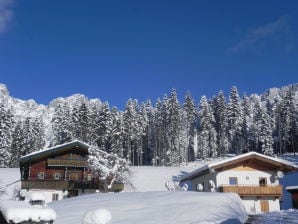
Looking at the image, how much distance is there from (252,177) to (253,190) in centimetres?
247

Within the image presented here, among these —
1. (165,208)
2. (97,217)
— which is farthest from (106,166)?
(97,217)

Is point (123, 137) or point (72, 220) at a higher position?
point (123, 137)

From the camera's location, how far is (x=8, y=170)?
249 feet

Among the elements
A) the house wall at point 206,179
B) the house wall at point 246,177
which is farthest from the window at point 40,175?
the house wall at point 246,177

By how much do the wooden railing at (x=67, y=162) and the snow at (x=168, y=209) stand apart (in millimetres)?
25651

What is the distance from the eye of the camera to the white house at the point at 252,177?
41541mm

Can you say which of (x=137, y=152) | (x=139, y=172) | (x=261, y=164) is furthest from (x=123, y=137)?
(x=261, y=164)

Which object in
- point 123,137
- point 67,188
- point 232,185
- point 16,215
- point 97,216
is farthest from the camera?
point 123,137

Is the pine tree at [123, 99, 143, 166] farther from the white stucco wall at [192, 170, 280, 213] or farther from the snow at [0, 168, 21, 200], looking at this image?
the white stucco wall at [192, 170, 280, 213]

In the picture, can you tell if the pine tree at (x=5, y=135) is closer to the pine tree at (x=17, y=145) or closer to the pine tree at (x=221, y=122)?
the pine tree at (x=17, y=145)

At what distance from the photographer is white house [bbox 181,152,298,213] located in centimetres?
4154

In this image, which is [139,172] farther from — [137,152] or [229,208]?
[229,208]

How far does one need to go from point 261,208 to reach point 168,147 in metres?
62.8

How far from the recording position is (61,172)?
2259 inches
